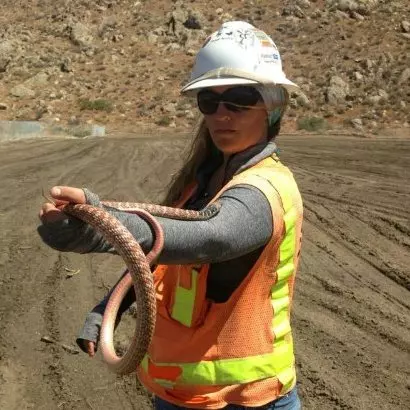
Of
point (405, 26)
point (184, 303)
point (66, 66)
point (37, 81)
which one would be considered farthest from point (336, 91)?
point (184, 303)

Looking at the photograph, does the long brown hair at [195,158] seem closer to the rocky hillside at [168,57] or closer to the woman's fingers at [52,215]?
the woman's fingers at [52,215]

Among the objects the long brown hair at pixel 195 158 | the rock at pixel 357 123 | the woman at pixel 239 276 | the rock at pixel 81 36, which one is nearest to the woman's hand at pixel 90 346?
the woman at pixel 239 276

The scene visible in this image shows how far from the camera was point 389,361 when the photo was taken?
5750 mm

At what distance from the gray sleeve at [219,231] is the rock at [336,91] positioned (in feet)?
89.2

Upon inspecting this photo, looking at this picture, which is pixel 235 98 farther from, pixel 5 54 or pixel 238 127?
pixel 5 54

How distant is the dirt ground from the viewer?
5180 mm

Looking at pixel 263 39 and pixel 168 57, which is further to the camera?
pixel 168 57

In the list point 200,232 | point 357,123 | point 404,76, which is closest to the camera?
point 200,232

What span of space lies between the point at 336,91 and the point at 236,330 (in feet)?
90.9

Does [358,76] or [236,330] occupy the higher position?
[236,330]

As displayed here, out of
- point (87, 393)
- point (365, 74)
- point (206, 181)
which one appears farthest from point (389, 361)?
point (365, 74)

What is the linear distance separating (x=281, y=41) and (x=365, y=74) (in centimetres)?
622

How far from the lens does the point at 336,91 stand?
28688mm

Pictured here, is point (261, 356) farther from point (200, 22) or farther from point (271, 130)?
point (200, 22)
